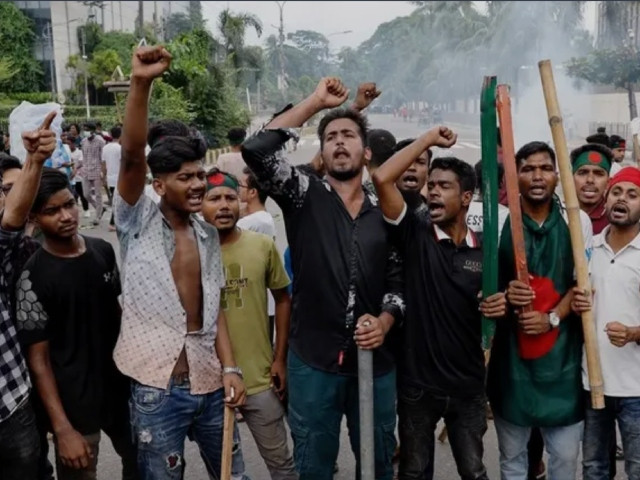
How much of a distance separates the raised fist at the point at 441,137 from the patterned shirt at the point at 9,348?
1525 millimetres

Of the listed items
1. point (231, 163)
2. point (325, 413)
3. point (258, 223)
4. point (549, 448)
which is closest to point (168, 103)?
point (231, 163)

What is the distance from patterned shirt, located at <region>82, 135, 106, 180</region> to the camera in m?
12.0

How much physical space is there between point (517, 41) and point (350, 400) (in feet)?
165

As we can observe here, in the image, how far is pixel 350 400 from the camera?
2838 mm

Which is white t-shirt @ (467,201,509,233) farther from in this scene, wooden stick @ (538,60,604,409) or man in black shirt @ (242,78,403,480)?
man in black shirt @ (242,78,403,480)

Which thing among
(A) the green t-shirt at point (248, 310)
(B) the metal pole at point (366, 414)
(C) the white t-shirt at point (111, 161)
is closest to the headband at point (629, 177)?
(B) the metal pole at point (366, 414)

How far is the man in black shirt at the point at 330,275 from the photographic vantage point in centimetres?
274

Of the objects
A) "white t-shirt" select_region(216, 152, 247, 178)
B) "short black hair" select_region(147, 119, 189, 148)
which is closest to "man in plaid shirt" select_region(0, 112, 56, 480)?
"short black hair" select_region(147, 119, 189, 148)

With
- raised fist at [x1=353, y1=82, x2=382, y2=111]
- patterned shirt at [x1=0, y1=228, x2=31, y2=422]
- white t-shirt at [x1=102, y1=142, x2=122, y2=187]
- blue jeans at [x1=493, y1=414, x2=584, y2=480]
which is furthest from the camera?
white t-shirt at [x1=102, y1=142, x2=122, y2=187]

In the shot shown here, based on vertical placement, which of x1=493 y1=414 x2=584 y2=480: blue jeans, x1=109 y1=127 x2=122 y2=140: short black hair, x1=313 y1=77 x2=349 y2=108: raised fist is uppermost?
x1=109 y1=127 x2=122 y2=140: short black hair

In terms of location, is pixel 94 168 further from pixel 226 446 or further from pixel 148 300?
pixel 226 446

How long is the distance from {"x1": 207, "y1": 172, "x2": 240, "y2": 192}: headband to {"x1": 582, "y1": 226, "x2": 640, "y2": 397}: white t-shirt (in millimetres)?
1770

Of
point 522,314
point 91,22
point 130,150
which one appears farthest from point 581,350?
point 91,22

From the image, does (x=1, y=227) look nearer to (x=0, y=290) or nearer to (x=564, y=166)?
(x=0, y=290)
